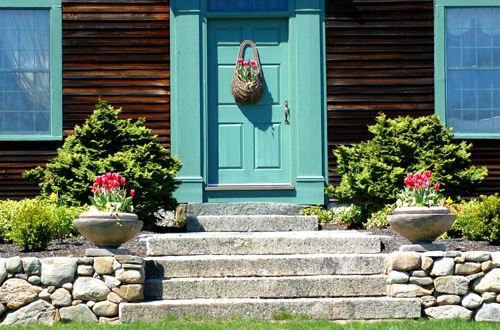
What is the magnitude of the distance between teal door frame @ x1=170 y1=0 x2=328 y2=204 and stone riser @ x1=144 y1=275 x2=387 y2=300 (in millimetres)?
3111

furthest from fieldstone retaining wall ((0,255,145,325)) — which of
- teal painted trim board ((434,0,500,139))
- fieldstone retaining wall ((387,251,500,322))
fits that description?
teal painted trim board ((434,0,500,139))

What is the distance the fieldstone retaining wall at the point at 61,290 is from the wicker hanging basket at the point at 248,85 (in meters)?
4.02

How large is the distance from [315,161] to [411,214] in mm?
3293

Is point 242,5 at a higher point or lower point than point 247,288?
higher

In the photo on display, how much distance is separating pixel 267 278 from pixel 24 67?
16.8ft

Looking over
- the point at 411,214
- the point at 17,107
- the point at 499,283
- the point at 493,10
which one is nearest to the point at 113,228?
the point at 411,214

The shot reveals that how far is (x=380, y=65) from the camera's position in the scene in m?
11.9

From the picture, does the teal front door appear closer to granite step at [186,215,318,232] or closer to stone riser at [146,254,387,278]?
granite step at [186,215,318,232]

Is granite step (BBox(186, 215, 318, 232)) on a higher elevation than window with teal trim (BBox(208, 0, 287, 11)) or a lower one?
lower

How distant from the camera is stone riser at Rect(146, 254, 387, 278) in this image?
874 centimetres

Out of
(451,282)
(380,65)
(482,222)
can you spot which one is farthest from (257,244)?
(380,65)

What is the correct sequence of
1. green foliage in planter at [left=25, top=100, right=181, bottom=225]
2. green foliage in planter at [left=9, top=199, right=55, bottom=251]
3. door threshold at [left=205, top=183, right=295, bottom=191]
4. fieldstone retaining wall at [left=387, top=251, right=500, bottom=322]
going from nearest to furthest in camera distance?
fieldstone retaining wall at [left=387, top=251, right=500, bottom=322], green foliage in planter at [left=9, top=199, right=55, bottom=251], green foliage in planter at [left=25, top=100, right=181, bottom=225], door threshold at [left=205, top=183, right=295, bottom=191]

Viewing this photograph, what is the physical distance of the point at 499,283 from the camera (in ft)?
27.6

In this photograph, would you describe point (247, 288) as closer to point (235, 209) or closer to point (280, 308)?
point (280, 308)
